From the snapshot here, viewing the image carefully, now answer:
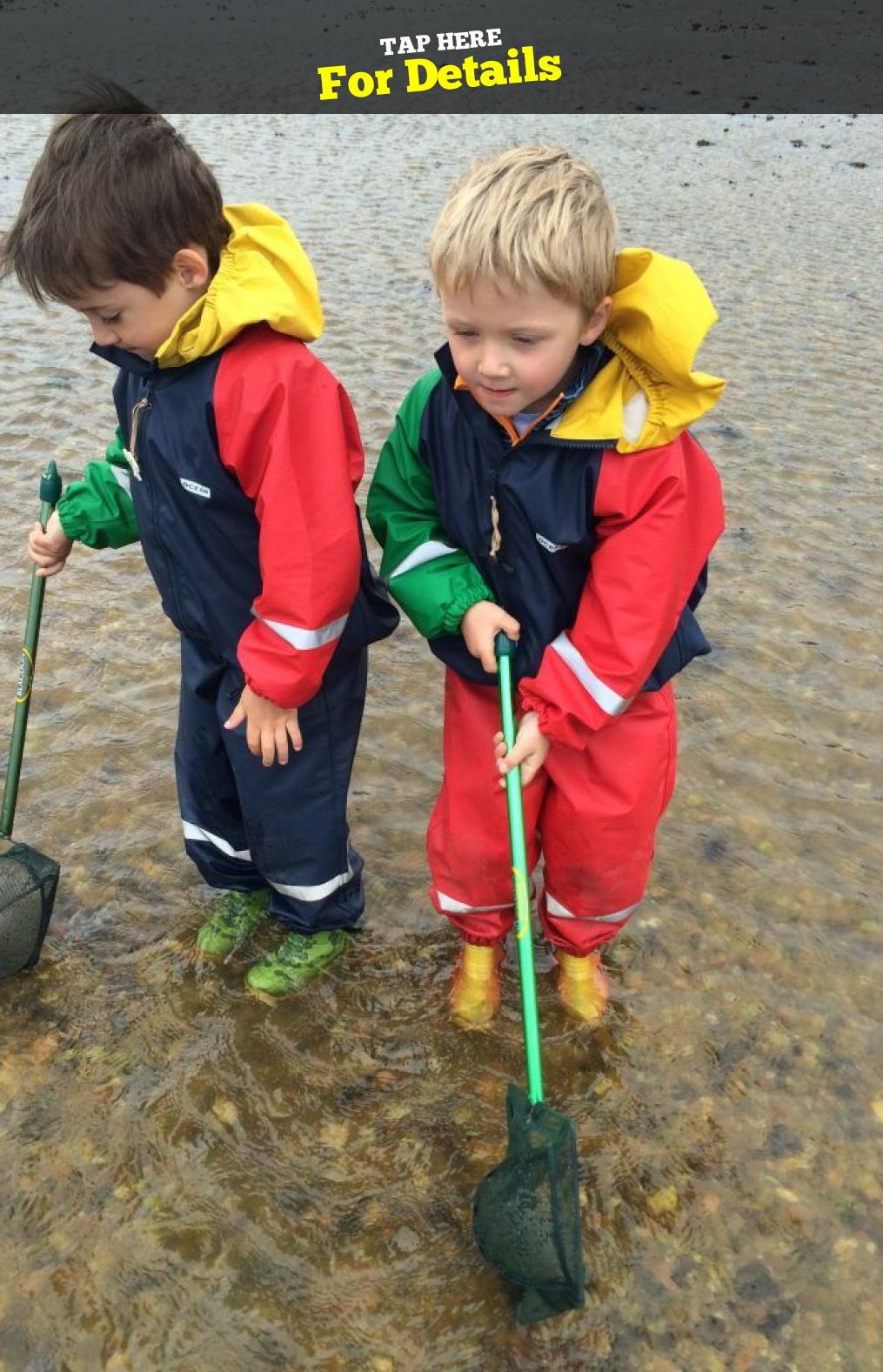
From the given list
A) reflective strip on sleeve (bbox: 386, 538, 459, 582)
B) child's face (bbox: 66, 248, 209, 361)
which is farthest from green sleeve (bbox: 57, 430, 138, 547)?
reflective strip on sleeve (bbox: 386, 538, 459, 582)

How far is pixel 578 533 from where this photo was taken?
253 cm

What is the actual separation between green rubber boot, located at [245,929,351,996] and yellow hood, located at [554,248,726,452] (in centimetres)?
174

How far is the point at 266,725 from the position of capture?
2742mm

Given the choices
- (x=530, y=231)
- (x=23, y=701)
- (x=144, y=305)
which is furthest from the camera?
(x=23, y=701)

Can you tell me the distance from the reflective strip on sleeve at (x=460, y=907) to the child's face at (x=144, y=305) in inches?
63.9

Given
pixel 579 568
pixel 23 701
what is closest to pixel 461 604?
pixel 579 568

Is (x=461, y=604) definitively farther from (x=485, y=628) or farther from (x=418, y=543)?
(x=418, y=543)

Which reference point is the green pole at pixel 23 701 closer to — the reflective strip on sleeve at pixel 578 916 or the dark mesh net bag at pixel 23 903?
the dark mesh net bag at pixel 23 903

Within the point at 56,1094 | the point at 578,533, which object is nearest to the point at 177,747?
the point at 56,1094

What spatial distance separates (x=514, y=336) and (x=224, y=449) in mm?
686

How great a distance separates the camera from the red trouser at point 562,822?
9.21 feet

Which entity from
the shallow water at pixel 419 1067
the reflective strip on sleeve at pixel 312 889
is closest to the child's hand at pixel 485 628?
the reflective strip on sleeve at pixel 312 889

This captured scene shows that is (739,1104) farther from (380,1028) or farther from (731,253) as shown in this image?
(731,253)

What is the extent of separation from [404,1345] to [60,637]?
3.30 m
